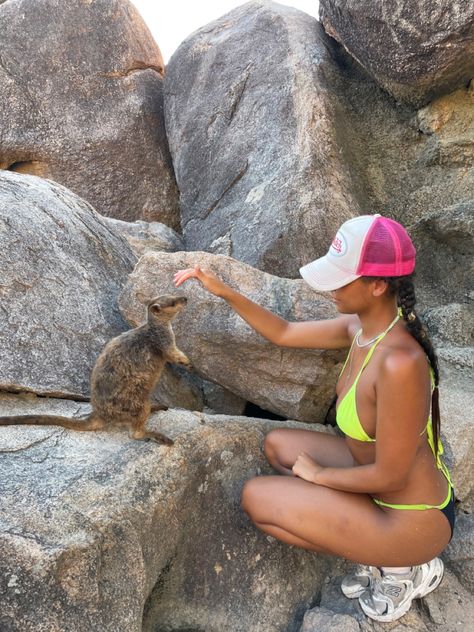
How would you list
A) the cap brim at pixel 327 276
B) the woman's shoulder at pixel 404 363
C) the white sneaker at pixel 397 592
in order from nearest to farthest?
the woman's shoulder at pixel 404 363 → the cap brim at pixel 327 276 → the white sneaker at pixel 397 592

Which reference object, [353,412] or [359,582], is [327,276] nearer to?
[353,412]

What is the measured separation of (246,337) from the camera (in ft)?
9.94

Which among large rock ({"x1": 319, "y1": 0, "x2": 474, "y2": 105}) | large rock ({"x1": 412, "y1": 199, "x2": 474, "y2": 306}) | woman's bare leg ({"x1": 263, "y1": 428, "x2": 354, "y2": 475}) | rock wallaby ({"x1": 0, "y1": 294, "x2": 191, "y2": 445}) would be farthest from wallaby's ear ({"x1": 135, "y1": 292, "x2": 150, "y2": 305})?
large rock ({"x1": 319, "y1": 0, "x2": 474, "y2": 105})

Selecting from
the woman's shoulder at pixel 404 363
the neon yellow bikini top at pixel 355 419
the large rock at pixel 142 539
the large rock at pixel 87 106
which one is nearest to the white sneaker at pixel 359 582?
the large rock at pixel 142 539

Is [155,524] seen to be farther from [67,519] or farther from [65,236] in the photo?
[65,236]

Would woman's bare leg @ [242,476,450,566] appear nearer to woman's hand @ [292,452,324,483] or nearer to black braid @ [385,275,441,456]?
woman's hand @ [292,452,324,483]

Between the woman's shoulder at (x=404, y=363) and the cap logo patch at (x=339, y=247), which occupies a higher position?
the cap logo patch at (x=339, y=247)

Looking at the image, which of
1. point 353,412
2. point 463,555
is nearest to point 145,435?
point 353,412

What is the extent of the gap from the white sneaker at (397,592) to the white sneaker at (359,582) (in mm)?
54

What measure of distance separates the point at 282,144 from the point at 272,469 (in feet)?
8.14

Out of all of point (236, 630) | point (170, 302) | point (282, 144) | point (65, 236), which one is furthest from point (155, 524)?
point (282, 144)

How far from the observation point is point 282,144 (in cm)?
420

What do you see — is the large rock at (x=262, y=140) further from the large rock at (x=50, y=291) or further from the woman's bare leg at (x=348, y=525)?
the woman's bare leg at (x=348, y=525)

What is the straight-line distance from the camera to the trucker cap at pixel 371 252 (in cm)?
207
